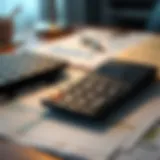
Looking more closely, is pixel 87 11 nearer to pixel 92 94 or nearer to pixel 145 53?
pixel 145 53

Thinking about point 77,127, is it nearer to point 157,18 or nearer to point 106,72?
point 106,72

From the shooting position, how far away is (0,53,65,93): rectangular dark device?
84cm

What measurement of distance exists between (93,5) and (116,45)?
1.15m

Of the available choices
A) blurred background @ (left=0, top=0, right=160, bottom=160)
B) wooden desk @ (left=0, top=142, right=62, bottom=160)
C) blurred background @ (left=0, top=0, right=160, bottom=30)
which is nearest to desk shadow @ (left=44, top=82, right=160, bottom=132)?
blurred background @ (left=0, top=0, right=160, bottom=160)

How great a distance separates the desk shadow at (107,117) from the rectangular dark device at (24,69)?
0.13 m

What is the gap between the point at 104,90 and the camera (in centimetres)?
78

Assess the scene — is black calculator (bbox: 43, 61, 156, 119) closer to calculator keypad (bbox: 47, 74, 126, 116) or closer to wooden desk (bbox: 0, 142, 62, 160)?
calculator keypad (bbox: 47, 74, 126, 116)

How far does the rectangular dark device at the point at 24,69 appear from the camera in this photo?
84 cm

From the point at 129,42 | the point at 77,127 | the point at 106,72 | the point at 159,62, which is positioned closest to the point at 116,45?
the point at 129,42

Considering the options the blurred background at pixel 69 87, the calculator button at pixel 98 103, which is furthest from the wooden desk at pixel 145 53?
the calculator button at pixel 98 103

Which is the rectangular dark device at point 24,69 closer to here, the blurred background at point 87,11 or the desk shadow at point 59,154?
the desk shadow at point 59,154

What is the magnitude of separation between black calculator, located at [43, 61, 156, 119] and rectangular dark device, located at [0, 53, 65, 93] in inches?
3.9

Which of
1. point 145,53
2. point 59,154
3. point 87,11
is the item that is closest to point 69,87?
point 59,154

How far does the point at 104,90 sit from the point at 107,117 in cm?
8
